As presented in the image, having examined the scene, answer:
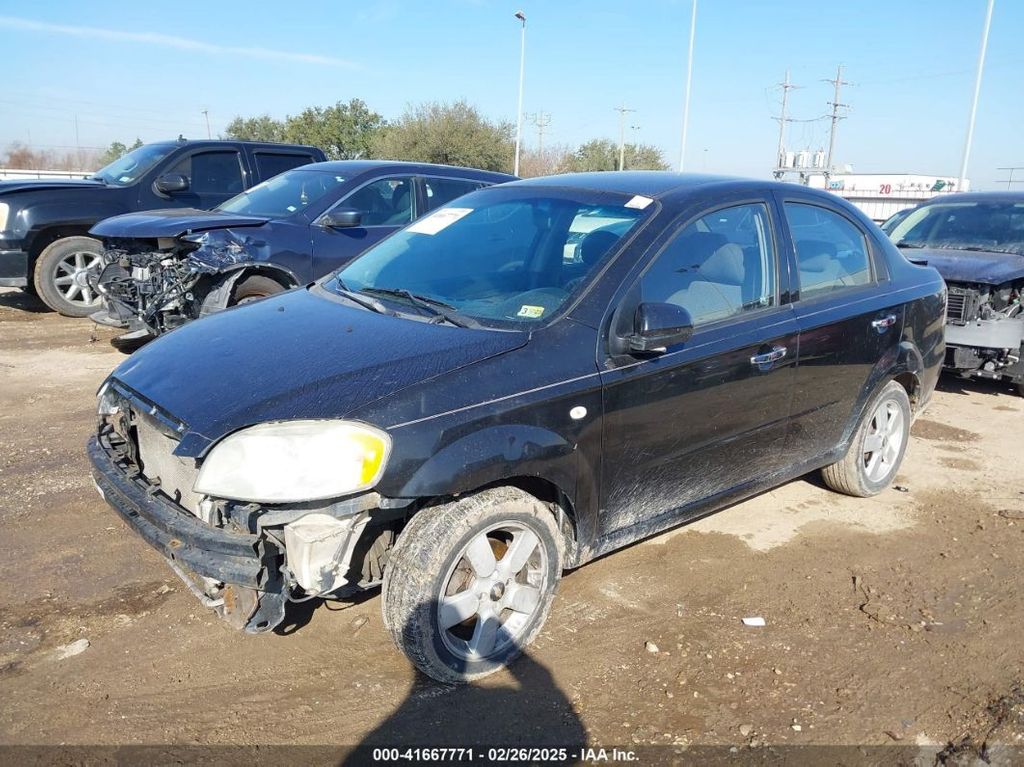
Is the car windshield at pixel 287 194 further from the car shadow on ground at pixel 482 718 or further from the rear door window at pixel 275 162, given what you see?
the car shadow on ground at pixel 482 718

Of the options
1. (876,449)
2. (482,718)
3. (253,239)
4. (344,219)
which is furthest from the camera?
(253,239)

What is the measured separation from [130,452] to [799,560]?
3.19 m

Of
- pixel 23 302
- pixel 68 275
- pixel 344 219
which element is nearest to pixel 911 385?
pixel 344 219

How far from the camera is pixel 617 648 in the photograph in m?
3.26

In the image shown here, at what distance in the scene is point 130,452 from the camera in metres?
3.30

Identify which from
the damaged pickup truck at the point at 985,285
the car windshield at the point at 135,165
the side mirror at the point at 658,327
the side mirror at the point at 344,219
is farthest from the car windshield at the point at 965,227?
the car windshield at the point at 135,165

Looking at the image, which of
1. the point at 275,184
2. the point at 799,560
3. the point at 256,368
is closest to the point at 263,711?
the point at 256,368

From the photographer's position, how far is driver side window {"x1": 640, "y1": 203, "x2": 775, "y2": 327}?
3426mm

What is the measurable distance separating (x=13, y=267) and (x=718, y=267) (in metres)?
8.42

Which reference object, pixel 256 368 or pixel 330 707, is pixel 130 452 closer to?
pixel 256 368

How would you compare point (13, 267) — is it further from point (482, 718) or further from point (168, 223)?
point (482, 718)

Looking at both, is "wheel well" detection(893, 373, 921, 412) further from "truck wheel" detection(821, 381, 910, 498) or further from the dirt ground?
the dirt ground

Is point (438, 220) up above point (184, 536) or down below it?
above

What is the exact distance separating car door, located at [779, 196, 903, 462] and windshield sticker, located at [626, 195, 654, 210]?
32.8 inches
